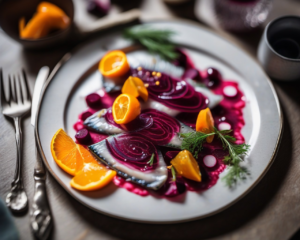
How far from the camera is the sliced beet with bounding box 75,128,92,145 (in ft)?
5.03

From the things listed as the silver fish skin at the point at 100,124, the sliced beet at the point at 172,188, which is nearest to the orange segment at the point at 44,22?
the silver fish skin at the point at 100,124

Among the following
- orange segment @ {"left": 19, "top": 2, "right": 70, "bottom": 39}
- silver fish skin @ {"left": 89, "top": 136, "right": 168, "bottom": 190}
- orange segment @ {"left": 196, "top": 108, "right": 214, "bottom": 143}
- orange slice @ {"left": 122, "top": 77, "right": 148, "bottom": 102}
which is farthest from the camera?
orange segment @ {"left": 19, "top": 2, "right": 70, "bottom": 39}

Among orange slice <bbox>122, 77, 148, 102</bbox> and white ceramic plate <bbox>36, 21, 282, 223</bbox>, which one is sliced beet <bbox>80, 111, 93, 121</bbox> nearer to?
white ceramic plate <bbox>36, 21, 282, 223</bbox>

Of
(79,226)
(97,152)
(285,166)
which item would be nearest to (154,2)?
(97,152)

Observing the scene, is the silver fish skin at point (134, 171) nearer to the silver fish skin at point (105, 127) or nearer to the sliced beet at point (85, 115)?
the silver fish skin at point (105, 127)

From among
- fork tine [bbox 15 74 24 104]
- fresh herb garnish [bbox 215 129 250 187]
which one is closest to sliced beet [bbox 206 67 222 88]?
fresh herb garnish [bbox 215 129 250 187]

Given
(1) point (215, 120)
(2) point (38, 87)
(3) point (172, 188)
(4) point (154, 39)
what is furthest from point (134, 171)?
(4) point (154, 39)

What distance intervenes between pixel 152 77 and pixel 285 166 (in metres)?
0.89

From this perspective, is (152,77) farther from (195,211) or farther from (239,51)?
(195,211)

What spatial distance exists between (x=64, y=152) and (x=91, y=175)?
21 cm

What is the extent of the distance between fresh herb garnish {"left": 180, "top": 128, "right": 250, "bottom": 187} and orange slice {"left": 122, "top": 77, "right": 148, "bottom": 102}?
1.11ft

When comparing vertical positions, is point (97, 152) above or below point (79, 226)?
above

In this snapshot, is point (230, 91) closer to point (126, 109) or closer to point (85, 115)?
point (126, 109)

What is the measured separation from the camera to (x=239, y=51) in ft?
6.15
